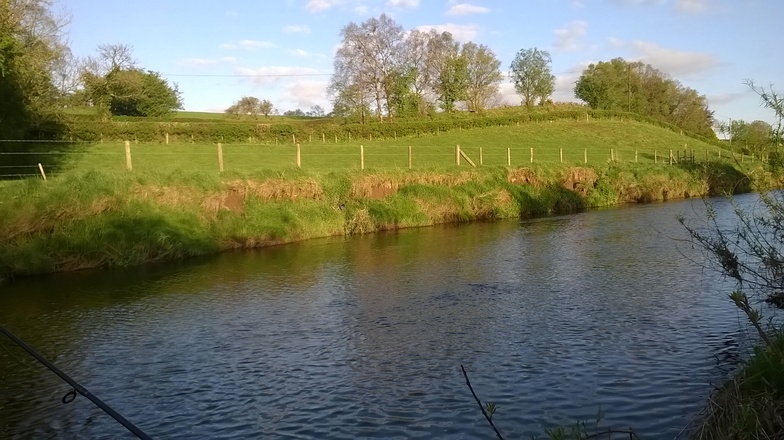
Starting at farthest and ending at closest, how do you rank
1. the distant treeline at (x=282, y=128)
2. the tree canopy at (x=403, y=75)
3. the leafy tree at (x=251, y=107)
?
1. the leafy tree at (x=251, y=107)
2. the tree canopy at (x=403, y=75)
3. the distant treeline at (x=282, y=128)

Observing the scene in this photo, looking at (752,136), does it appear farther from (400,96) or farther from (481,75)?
(481,75)

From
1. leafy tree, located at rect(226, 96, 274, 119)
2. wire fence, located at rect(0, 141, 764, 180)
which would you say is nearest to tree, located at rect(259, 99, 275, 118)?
leafy tree, located at rect(226, 96, 274, 119)

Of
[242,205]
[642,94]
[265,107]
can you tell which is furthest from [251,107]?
[242,205]

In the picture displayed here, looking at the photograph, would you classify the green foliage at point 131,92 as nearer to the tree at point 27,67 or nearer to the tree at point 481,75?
the tree at point 27,67

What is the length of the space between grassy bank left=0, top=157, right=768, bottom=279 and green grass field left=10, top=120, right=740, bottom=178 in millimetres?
1544

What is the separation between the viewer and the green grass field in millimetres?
34188

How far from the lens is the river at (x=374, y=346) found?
24.2ft

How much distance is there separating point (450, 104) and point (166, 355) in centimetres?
7792

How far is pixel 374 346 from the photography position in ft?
33.3

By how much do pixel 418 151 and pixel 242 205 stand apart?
28089 mm

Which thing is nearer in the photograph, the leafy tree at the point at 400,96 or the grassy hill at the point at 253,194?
the grassy hill at the point at 253,194

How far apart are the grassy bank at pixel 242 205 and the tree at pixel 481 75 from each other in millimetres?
55299

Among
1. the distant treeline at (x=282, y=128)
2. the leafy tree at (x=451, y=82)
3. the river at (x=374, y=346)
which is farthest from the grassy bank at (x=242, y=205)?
the leafy tree at (x=451, y=82)

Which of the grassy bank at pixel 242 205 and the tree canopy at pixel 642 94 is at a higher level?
the tree canopy at pixel 642 94
